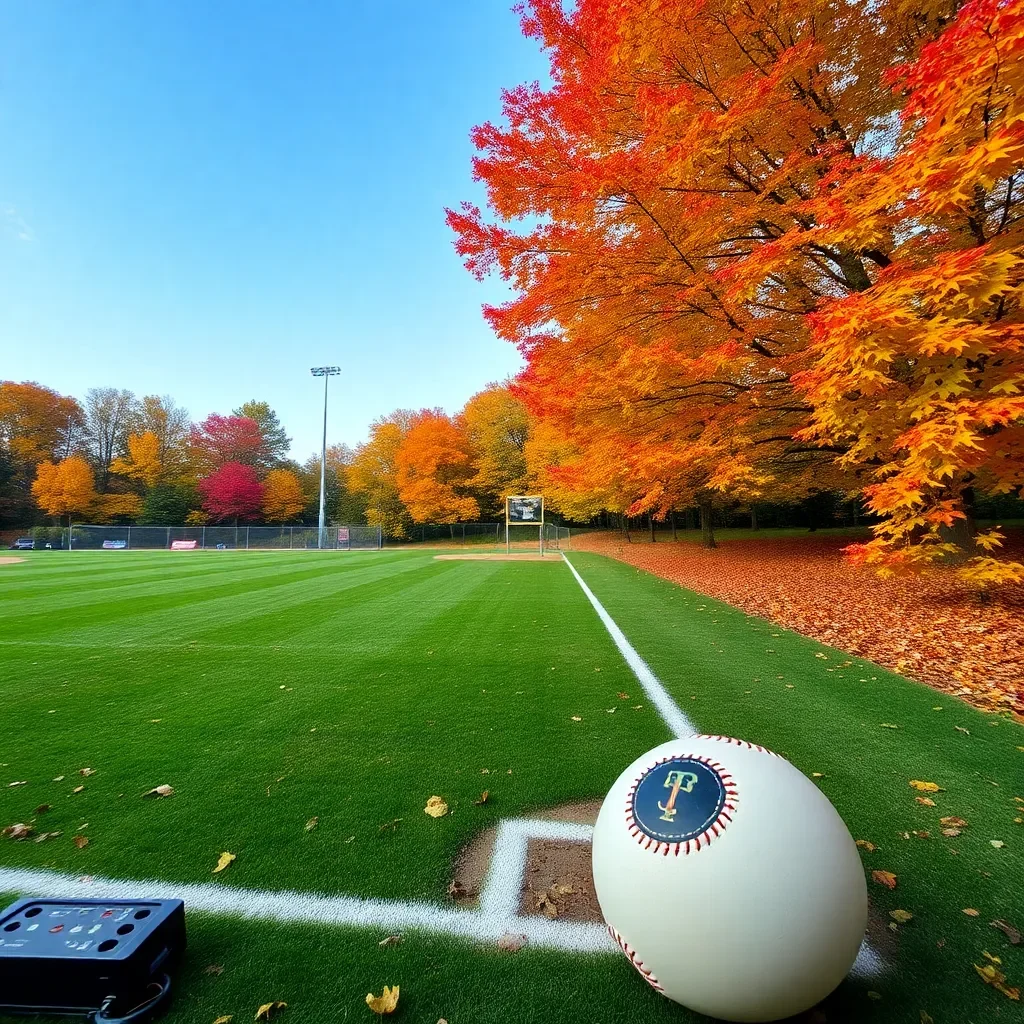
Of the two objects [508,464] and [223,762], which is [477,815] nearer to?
[223,762]

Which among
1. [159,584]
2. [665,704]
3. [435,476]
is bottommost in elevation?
[159,584]

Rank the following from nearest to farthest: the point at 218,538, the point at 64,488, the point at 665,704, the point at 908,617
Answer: the point at 665,704
the point at 908,617
the point at 218,538
the point at 64,488

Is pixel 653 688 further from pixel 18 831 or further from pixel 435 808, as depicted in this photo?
pixel 18 831

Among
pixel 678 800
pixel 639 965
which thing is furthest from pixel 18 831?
pixel 678 800

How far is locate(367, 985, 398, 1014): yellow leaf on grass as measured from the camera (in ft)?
5.99

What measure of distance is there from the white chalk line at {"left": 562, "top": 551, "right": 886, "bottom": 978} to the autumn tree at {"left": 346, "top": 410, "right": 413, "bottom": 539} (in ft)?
139

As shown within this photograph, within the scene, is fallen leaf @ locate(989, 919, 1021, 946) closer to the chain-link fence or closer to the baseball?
the baseball

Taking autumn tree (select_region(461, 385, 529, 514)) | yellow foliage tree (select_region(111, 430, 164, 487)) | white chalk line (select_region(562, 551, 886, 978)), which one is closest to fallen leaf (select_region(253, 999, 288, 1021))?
white chalk line (select_region(562, 551, 886, 978))

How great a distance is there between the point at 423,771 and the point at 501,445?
1752 inches

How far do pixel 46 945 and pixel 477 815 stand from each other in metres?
1.90

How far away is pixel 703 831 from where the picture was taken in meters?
1.71

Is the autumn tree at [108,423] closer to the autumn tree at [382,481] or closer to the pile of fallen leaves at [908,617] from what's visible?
the autumn tree at [382,481]

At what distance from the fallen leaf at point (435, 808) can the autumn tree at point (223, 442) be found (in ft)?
210

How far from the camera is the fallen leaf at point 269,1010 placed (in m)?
1.82
